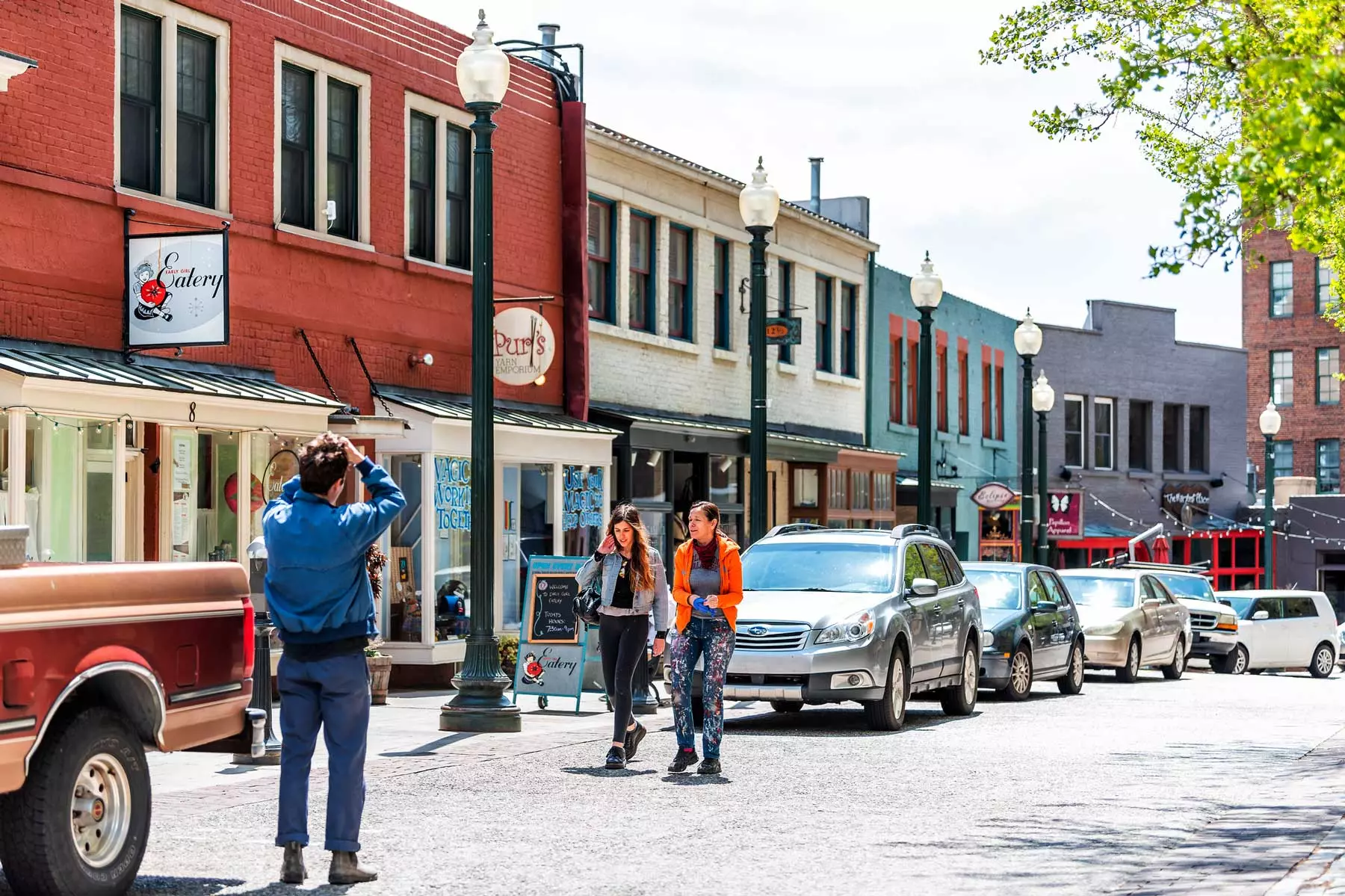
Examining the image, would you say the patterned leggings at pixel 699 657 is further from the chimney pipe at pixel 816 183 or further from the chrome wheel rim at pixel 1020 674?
the chimney pipe at pixel 816 183

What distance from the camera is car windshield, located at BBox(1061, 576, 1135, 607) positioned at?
26.2m

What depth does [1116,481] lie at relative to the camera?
49.5 meters

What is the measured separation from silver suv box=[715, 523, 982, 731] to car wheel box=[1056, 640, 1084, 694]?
3.92 meters

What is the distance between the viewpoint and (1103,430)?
162ft

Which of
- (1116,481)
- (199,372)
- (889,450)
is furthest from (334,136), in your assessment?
(1116,481)

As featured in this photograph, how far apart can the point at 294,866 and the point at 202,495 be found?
9265 millimetres

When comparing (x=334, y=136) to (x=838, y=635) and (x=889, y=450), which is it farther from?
(x=889, y=450)

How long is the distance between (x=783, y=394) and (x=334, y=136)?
1255cm

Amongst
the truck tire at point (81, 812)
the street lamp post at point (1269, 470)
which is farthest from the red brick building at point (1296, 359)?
the truck tire at point (81, 812)

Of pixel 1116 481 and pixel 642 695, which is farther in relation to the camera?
pixel 1116 481

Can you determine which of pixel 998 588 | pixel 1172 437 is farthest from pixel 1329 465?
pixel 998 588

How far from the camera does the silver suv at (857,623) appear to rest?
15.5 metres

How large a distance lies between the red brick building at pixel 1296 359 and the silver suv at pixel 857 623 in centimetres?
4932

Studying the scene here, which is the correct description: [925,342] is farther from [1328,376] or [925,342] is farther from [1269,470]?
[1328,376]
